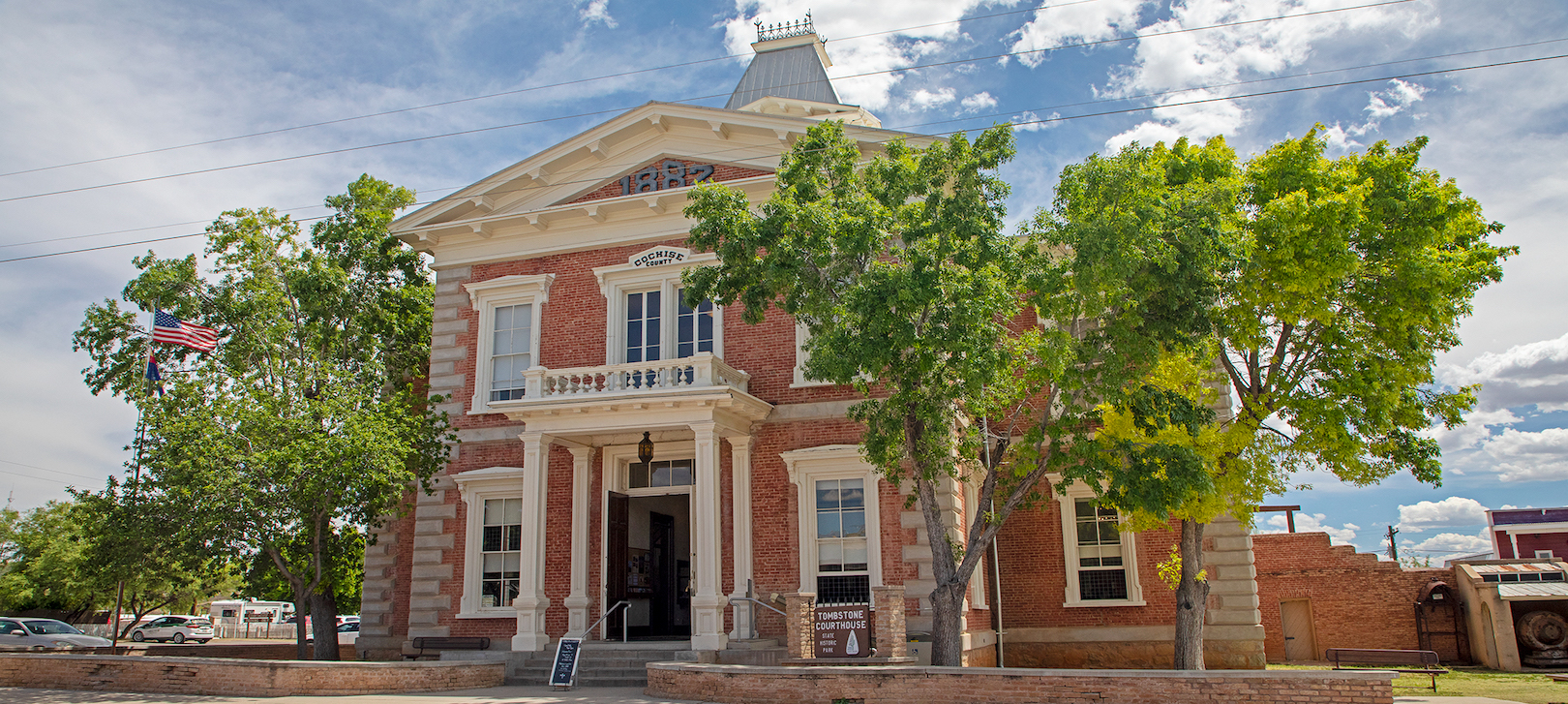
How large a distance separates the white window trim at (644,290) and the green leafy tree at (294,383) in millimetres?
3815

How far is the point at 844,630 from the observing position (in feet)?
44.5

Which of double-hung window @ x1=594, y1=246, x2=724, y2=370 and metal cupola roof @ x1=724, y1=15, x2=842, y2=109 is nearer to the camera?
double-hung window @ x1=594, y1=246, x2=724, y2=370

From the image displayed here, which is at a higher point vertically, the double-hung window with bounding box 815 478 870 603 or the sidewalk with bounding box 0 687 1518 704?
the double-hung window with bounding box 815 478 870 603

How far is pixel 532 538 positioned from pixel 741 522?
3.67 m

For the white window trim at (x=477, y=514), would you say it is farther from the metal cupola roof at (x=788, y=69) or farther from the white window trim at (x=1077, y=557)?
the metal cupola roof at (x=788, y=69)

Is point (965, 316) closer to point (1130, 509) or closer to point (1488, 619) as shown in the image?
point (1130, 509)

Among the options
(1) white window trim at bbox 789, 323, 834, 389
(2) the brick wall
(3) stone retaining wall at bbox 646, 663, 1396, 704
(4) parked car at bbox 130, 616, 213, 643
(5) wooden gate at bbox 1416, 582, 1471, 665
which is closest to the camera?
(3) stone retaining wall at bbox 646, 663, 1396, 704

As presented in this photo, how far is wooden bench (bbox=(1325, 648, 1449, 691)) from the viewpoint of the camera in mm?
16531

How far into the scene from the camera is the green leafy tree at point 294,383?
17.0 meters

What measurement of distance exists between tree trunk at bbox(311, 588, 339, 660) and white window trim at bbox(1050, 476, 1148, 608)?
15.4 m

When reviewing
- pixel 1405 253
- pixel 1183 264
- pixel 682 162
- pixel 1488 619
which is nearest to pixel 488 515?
pixel 682 162

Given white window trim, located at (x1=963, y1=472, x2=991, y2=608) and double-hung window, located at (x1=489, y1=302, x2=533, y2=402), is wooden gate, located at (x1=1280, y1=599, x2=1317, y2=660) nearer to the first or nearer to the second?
white window trim, located at (x1=963, y1=472, x2=991, y2=608)

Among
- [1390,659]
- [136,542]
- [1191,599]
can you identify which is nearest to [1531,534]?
[1390,659]

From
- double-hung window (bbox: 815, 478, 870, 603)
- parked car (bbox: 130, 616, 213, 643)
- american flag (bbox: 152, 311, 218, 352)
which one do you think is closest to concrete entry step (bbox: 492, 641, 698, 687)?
double-hung window (bbox: 815, 478, 870, 603)
